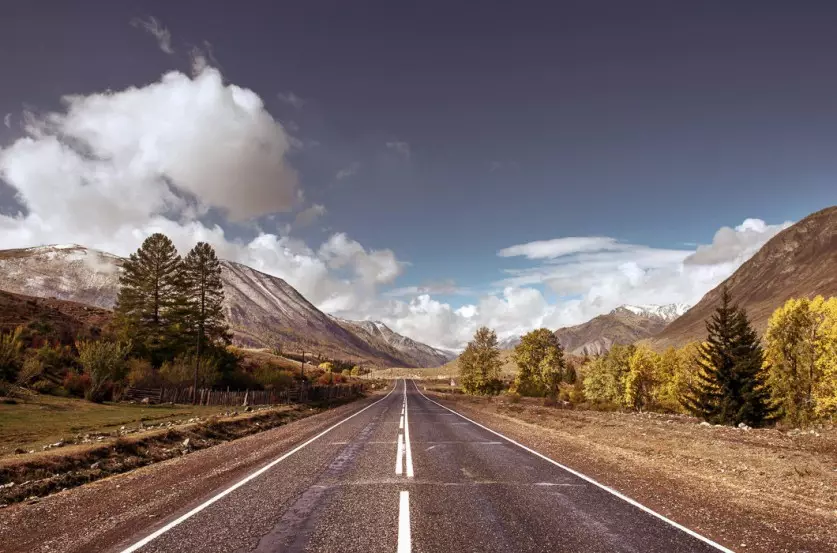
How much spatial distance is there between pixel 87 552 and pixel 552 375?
2597 inches

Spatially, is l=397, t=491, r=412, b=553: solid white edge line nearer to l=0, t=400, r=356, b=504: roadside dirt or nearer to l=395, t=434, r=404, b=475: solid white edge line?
l=395, t=434, r=404, b=475: solid white edge line

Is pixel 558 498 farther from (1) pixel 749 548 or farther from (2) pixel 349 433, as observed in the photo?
(2) pixel 349 433

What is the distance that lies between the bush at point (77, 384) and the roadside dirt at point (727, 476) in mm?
39778

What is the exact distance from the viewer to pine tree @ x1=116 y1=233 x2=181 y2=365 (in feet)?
181

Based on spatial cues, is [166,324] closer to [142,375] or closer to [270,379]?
[142,375]

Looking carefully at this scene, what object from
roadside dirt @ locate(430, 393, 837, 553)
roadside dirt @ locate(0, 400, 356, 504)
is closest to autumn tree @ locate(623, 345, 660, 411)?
roadside dirt @ locate(430, 393, 837, 553)

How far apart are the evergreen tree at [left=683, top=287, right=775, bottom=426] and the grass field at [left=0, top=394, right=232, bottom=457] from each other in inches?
1709

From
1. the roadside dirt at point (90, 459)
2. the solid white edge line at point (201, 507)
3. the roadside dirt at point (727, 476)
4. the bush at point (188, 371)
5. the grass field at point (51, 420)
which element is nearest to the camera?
the solid white edge line at point (201, 507)

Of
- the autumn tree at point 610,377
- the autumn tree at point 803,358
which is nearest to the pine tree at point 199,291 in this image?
the autumn tree at point 610,377

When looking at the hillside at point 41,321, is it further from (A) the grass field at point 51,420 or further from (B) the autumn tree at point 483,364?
(B) the autumn tree at point 483,364

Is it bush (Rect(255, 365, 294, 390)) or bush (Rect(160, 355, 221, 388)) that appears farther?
bush (Rect(255, 365, 294, 390))

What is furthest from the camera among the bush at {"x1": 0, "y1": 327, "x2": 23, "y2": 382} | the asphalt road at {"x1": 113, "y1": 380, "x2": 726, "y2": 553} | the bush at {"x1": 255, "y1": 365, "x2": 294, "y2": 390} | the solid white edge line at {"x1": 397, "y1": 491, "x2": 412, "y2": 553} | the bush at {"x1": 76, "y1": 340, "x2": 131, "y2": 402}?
the bush at {"x1": 255, "y1": 365, "x2": 294, "y2": 390}

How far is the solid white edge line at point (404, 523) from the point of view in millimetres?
6027

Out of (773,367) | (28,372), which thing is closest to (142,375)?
(28,372)
